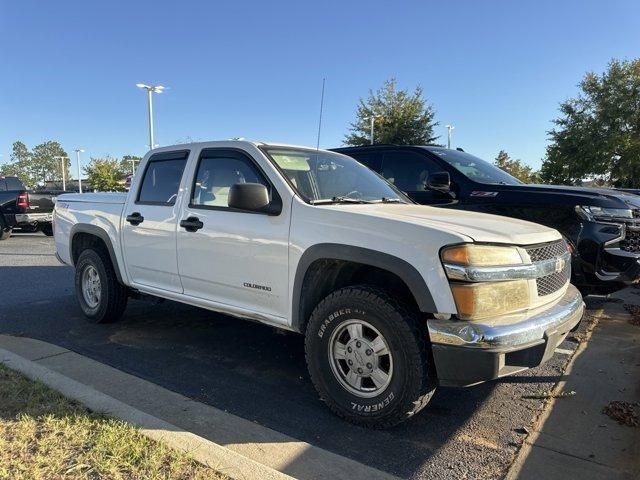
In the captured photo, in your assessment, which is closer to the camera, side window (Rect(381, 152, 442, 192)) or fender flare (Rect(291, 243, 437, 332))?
fender flare (Rect(291, 243, 437, 332))

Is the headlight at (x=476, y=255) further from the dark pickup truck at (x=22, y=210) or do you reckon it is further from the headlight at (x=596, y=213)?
the dark pickup truck at (x=22, y=210)

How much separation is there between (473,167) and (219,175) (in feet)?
11.4

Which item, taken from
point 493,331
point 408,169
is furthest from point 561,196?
point 493,331

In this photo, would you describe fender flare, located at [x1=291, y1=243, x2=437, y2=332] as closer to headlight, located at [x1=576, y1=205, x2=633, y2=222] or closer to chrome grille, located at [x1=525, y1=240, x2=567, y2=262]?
chrome grille, located at [x1=525, y1=240, x2=567, y2=262]

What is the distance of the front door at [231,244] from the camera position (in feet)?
12.5

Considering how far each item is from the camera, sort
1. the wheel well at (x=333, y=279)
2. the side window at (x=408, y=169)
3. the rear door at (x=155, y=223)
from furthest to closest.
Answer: the side window at (x=408, y=169) → the rear door at (x=155, y=223) → the wheel well at (x=333, y=279)

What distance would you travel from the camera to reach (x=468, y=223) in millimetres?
3379

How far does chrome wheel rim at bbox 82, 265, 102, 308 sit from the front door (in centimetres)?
160

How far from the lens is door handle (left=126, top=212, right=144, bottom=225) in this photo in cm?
497

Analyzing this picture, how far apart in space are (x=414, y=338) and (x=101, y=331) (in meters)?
3.67

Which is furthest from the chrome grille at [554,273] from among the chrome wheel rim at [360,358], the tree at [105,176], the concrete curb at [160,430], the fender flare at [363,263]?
the tree at [105,176]

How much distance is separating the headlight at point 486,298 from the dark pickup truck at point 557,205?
2458 millimetres

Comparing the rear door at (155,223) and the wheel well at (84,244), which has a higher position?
the rear door at (155,223)

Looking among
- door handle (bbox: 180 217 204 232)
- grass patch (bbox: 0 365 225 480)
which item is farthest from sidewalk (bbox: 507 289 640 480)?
door handle (bbox: 180 217 204 232)
